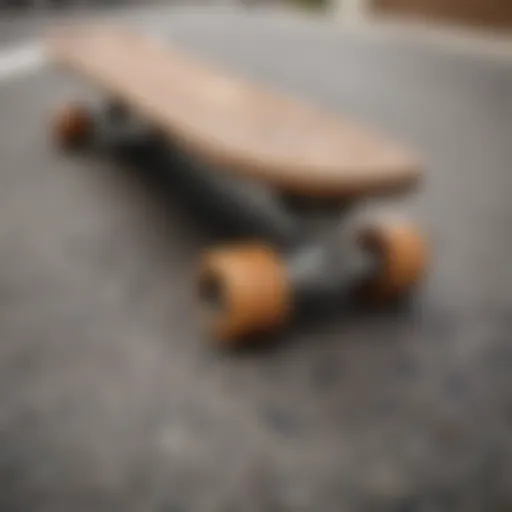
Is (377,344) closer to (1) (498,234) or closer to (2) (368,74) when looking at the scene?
(1) (498,234)

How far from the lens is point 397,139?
8.12 ft

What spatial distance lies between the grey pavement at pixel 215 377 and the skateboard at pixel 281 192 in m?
0.07

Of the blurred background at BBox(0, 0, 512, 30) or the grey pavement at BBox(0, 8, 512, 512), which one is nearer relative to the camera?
the grey pavement at BBox(0, 8, 512, 512)

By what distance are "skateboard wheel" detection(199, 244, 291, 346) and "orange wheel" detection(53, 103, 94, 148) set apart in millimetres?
1163

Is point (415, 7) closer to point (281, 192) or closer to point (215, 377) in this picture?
point (281, 192)

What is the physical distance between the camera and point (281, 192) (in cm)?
134

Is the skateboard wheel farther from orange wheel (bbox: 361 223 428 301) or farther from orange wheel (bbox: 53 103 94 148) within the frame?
orange wheel (bbox: 53 103 94 148)

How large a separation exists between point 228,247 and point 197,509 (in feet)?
2.59

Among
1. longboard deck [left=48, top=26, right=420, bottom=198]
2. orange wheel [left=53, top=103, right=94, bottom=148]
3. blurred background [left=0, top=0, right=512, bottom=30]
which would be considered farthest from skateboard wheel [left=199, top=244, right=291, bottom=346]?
blurred background [left=0, top=0, right=512, bottom=30]

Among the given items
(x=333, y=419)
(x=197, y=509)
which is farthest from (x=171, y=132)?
(x=197, y=509)

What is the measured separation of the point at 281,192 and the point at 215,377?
35 cm

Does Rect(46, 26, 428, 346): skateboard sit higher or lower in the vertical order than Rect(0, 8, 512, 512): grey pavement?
higher

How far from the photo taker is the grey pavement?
3.49 feet

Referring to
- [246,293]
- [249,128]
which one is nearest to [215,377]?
[246,293]
